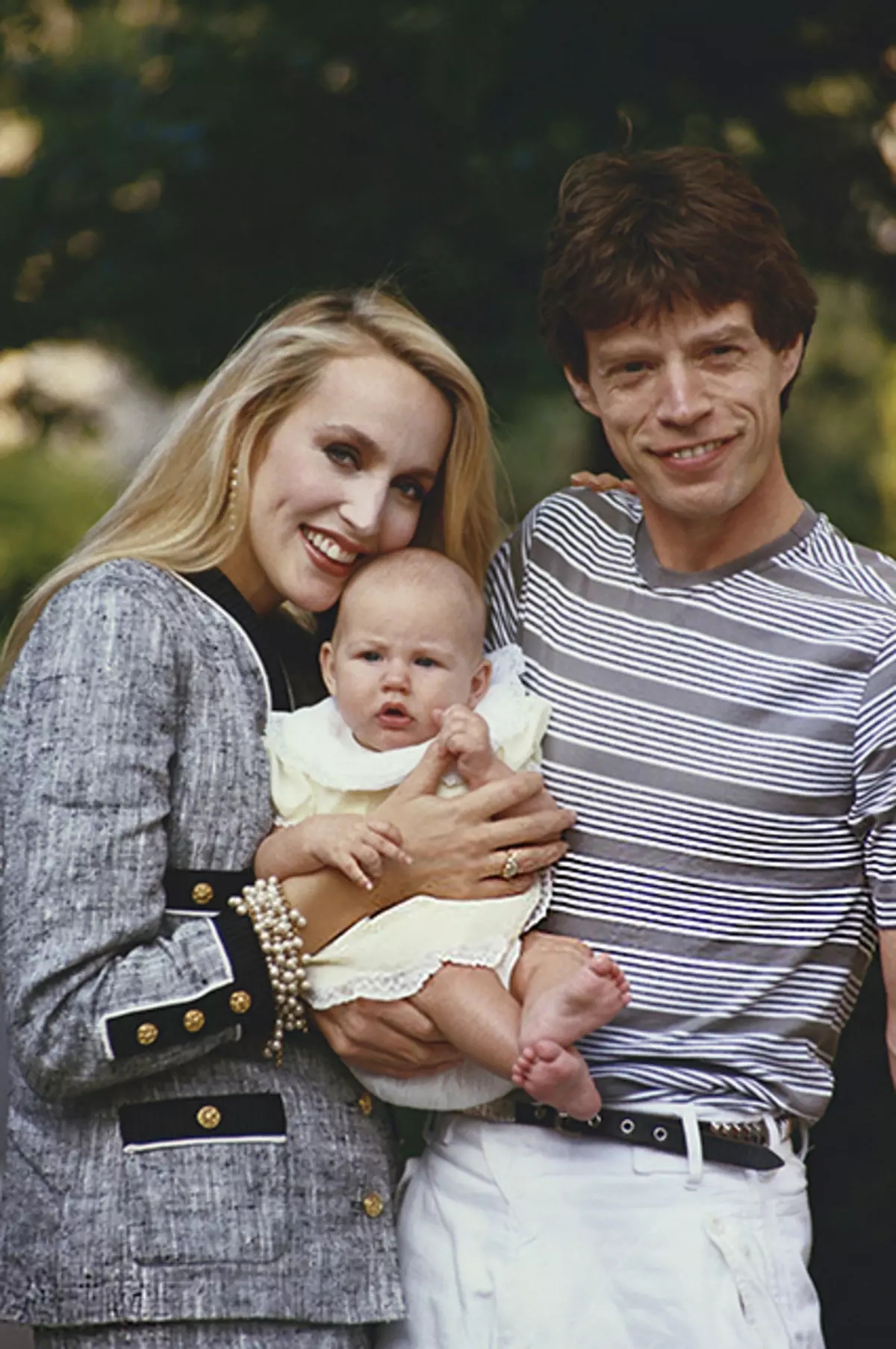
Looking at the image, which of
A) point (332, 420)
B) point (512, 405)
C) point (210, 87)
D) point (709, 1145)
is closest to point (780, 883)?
point (709, 1145)

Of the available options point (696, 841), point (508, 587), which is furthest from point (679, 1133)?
point (508, 587)

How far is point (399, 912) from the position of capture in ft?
8.79

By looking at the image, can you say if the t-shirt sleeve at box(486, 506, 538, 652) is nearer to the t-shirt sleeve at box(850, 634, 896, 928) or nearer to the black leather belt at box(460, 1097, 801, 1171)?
the t-shirt sleeve at box(850, 634, 896, 928)

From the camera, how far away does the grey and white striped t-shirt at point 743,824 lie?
2.59 metres

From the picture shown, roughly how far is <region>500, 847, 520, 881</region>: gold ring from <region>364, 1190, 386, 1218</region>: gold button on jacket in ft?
1.59

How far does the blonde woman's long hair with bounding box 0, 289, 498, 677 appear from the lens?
2869mm

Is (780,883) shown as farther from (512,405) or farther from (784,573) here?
(512,405)

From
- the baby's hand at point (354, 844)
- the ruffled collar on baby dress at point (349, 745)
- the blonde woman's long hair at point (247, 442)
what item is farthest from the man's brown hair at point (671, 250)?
the baby's hand at point (354, 844)

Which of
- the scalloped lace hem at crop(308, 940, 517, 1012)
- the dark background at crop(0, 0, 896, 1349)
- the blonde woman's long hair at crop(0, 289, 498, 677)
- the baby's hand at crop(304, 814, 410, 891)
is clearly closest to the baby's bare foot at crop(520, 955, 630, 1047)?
the scalloped lace hem at crop(308, 940, 517, 1012)

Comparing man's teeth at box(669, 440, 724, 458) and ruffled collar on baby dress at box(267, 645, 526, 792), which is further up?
man's teeth at box(669, 440, 724, 458)

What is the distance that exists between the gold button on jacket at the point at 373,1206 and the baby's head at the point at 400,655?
637mm

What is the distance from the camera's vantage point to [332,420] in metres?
2.89

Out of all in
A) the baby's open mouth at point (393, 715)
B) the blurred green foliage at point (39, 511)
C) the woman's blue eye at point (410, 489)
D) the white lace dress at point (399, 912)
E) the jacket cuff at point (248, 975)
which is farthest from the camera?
the blurred green foliage at point (39, 511)

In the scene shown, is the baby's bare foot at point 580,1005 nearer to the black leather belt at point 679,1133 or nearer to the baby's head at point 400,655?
the black leather belt at point 679,1133
